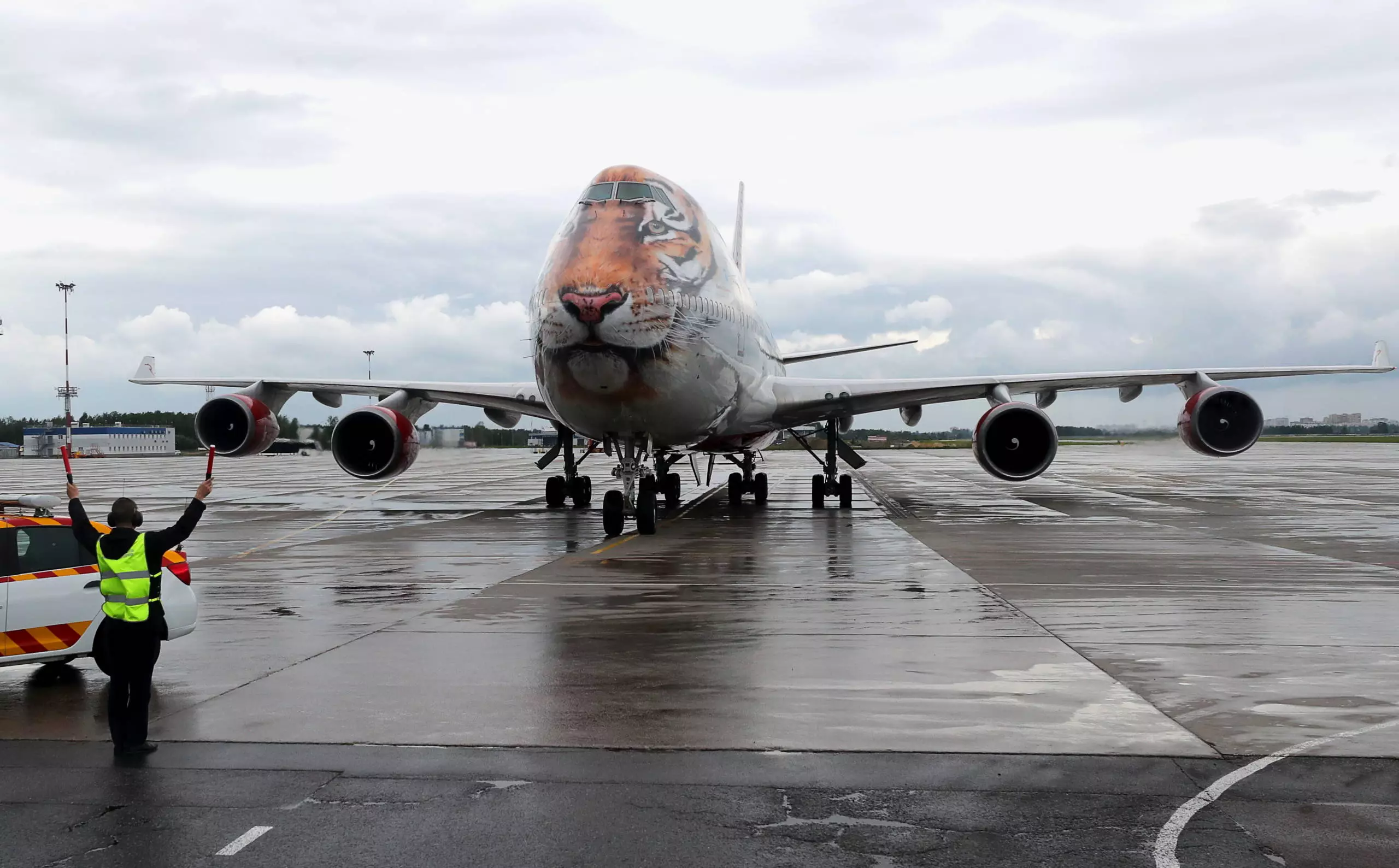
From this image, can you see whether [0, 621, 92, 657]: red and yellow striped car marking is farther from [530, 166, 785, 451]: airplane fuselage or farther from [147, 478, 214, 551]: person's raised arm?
[530, 166, 785, 451]: airplane fuselage

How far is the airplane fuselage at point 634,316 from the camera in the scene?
17.0m

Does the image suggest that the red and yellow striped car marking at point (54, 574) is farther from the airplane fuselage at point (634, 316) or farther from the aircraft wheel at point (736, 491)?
the aircraft wheel at point (736, 491)

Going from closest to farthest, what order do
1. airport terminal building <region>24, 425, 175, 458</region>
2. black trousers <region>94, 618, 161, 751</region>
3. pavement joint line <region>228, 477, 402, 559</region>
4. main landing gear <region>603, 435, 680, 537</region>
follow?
black trousers <region>94, 618, 161, 751</region>
pavement joint line <region>228, 477, 402, 559</region>
main landing gear <region>603, 435, 680, 537</region>
airport terminal building <region>24, 425, 175, 458</region>

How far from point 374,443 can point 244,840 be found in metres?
20.2

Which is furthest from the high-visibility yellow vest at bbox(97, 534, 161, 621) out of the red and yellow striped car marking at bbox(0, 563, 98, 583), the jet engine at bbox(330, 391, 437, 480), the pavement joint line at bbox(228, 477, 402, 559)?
the jet engine at bbox(330, 391, 437, 480)

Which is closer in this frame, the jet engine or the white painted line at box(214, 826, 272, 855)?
the white painted line at box(214, 826, 272, 855)

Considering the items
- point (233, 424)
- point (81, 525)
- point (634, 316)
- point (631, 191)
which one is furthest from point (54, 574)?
point (233, 424)

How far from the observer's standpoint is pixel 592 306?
16.8 metres

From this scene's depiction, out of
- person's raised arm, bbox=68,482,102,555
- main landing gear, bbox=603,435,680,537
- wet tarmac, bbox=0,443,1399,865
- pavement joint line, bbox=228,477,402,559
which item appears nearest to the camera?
wet tarmac, bbox=0,443,1399,865

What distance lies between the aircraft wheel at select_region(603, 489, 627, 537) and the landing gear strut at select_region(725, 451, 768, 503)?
10.0m

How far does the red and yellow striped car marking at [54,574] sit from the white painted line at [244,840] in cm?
370

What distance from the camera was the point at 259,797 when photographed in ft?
17.6

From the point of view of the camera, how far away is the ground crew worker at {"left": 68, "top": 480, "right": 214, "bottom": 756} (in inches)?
244

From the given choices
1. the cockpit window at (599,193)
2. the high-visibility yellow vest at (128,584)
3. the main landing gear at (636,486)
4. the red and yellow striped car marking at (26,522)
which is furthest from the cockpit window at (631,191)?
the high-visibility yellow vest at (128,584)
